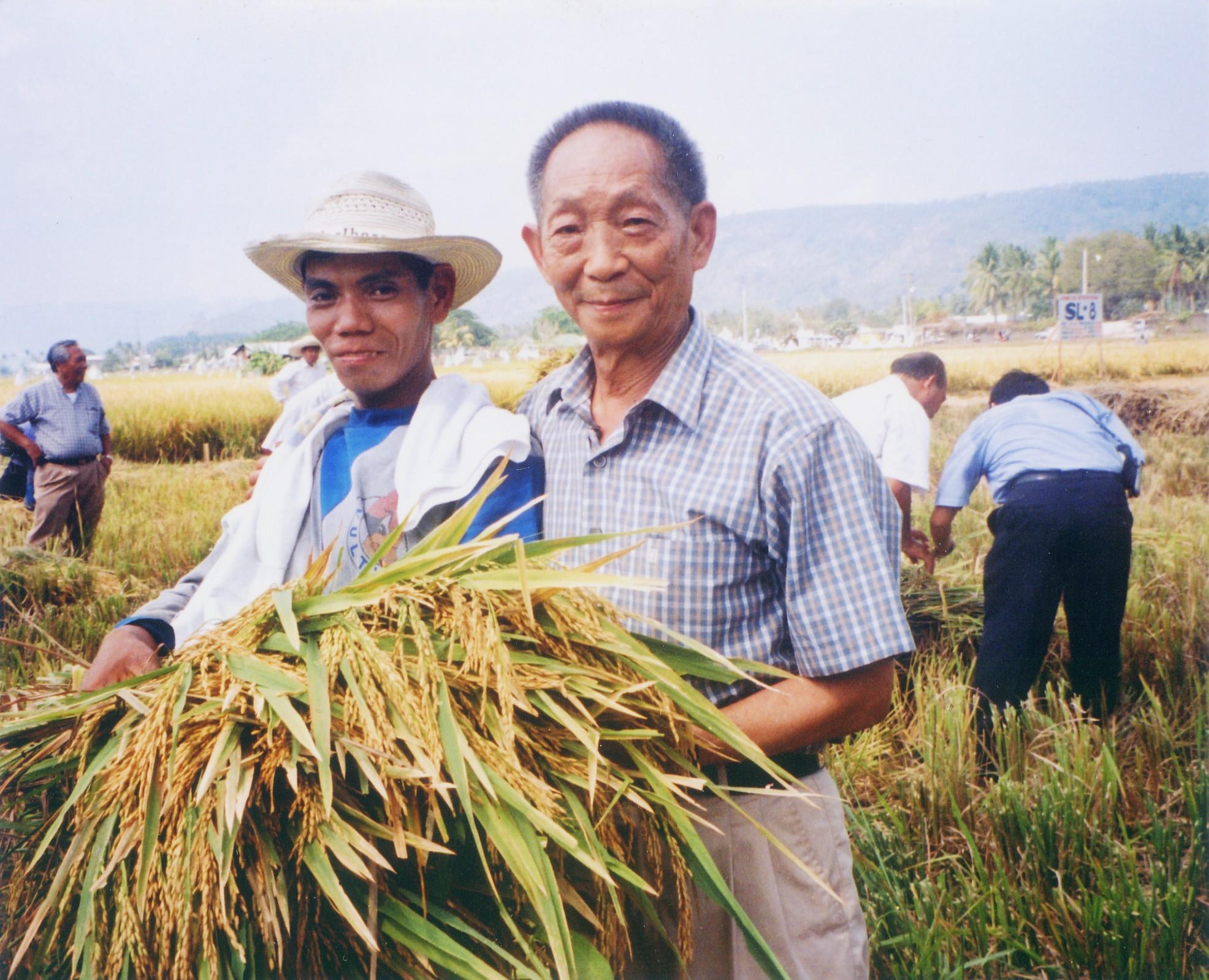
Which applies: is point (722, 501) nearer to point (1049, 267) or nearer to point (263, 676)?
point (263, 676)

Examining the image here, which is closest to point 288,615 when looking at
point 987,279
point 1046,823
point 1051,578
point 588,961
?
point 588,961

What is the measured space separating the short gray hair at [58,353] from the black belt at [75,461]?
694 mm

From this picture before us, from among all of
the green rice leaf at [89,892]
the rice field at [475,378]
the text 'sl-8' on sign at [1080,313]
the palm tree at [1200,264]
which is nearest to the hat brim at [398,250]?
the green rice leaf at [89,892]

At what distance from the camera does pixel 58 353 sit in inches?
207

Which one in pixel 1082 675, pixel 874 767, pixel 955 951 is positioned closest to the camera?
pixel 955 951

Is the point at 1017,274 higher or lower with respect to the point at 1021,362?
higher

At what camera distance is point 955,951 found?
2.38 metres

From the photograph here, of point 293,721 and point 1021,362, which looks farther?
point 1021,362

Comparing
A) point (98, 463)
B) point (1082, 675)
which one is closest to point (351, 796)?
point (1082, 675)

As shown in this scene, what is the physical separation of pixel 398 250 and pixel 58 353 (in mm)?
4716

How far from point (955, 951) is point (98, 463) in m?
4.95

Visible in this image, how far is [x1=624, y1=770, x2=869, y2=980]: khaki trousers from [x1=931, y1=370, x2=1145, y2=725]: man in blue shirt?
7.75 feet

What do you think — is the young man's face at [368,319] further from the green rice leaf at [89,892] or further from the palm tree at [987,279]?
the palm tree at [987,279]

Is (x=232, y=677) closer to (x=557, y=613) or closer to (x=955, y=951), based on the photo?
(x=557, y=613)
